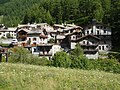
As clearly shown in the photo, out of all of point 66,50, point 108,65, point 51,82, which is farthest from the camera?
point 66,50

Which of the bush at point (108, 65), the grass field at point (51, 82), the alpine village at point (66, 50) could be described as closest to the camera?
the grass field at point (51, 82)

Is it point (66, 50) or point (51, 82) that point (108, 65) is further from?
point (51, 82)

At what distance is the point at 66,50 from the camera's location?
64.9 metres

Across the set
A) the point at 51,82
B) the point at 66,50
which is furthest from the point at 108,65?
the point at 51,82

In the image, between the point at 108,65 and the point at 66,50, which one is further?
the point at 66,50

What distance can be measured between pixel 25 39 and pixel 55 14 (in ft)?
73.7

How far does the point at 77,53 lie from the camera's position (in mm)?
53812

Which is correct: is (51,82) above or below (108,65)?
above

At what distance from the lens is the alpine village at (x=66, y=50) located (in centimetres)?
1292

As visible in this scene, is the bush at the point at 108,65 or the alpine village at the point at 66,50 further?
the bush at the point at 108,65

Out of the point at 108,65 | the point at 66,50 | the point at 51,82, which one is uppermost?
the point at 51,82

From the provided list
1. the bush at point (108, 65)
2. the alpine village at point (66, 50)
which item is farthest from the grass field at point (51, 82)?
the bush at point (108, 65)

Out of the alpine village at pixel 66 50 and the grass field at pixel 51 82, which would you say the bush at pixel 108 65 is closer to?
the alpine village at pixel 66 50

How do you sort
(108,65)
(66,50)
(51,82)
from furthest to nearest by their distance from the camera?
1. (66,50)
2. (108,65)
3. (51,82)
